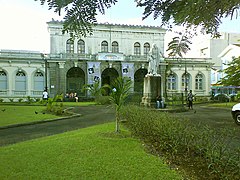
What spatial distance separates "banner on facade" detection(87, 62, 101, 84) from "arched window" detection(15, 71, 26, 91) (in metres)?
7.61

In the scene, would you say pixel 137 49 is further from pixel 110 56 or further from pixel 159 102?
pixel 159 102

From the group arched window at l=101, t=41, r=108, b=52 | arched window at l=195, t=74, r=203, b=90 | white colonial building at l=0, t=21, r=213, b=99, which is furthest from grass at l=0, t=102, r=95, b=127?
arched window at l=195, t=74, r=203, b=90

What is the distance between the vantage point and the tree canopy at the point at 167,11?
3.85 feet

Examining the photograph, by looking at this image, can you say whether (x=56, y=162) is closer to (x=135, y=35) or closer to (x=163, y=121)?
(x=163, y=121)

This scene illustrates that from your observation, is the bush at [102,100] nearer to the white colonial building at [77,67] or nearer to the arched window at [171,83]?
the white colonial building at [77,67]

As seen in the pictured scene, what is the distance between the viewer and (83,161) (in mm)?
5289

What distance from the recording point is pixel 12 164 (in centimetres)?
526

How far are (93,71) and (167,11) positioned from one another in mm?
30567

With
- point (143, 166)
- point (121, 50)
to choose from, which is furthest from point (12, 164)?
point (121, 50)

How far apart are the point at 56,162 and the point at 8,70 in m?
27.8

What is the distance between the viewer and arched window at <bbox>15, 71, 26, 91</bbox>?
30.9m

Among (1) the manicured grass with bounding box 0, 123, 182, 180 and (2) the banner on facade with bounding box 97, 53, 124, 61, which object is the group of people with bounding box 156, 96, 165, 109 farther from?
(2) the banner on facade with bounding box 97, 53, 124, 61

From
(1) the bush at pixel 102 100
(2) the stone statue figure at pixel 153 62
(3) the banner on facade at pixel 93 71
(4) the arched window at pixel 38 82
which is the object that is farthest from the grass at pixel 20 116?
(3) the banner on facade at pixel 93 71

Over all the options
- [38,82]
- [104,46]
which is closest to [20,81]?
[38,82]
